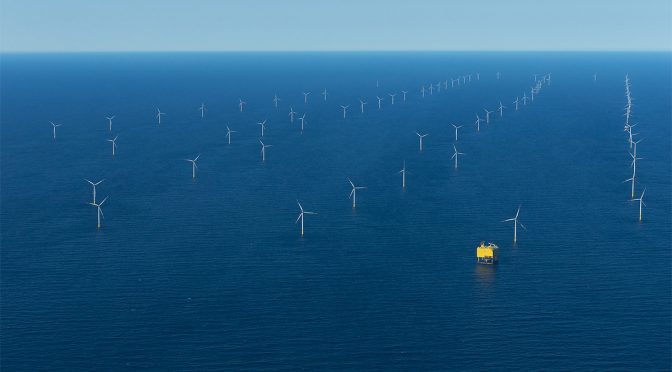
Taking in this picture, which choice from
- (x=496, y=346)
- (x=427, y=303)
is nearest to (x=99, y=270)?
(x=427, y=303)

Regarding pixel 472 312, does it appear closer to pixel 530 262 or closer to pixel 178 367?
pixel 530 262

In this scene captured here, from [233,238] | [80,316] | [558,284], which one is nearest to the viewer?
[80,316]

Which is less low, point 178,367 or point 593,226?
point 593,226

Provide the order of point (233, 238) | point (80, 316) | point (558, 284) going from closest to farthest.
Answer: point (80, 316), point (558, 284), point (233, 238)

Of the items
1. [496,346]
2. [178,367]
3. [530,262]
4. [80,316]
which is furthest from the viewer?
[530,262]

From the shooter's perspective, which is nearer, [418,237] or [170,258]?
[170,258]

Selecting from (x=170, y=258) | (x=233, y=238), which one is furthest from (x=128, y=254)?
(x=233, y=238)

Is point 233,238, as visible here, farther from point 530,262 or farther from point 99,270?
point 530,262
